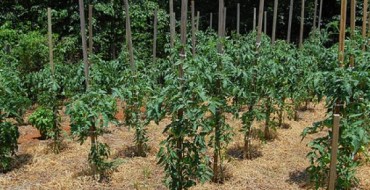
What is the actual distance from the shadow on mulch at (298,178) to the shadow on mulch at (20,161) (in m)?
3.57

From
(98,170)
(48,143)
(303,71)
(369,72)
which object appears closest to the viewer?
(369,72)

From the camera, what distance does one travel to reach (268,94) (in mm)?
5371

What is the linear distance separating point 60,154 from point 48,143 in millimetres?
582

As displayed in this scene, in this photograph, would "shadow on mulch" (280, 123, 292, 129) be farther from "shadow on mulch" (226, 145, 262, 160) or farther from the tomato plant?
the tomato plant

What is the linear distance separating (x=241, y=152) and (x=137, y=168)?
5.22ft

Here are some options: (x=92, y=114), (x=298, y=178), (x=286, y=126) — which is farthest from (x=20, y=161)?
(x=286, y=126)

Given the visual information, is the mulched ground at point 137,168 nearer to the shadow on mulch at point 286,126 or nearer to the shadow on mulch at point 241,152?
the shadow on mulch at point 241,152

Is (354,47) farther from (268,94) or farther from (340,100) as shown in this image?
(268,94)

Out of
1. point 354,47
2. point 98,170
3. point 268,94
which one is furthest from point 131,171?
point 354,47

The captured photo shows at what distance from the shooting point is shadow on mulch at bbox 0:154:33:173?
5.25m

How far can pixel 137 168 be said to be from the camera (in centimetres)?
511

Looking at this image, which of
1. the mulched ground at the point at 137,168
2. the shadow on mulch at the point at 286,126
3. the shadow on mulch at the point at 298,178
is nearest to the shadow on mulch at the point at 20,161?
the mulched ground at the point at 137,168

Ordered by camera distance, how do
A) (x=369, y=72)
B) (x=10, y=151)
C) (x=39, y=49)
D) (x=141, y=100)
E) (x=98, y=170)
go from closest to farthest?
1. (x=369, y=72)
2. (x=98, y=170)
3. (x=10, y=151)
4. (x=141, y=100)
5. (x=39, y=49)

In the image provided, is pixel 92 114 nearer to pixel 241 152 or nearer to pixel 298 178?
pixel 241 152
